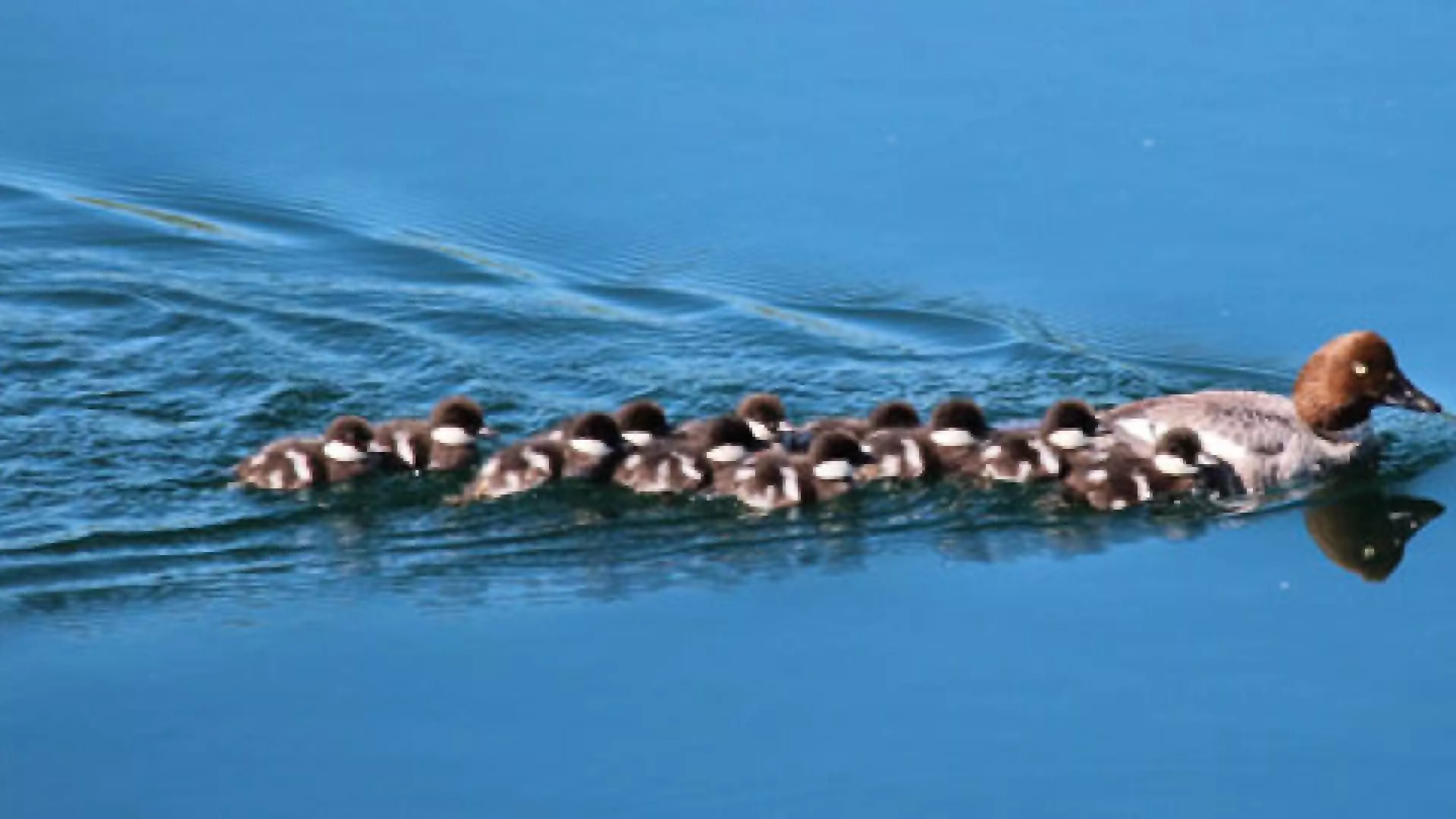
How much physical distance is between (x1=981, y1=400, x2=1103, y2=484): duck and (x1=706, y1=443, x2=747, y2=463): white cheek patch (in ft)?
2.75

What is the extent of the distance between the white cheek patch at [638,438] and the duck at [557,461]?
0.9 inches

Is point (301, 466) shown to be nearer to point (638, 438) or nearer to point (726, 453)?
point (638, 438)

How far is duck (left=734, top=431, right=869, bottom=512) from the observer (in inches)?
371

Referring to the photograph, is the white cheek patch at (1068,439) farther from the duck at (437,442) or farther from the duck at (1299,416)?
the duck at (437,442)

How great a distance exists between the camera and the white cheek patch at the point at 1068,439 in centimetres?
959

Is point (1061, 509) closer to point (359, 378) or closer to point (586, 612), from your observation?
point (586, 612)

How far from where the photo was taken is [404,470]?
9648mm

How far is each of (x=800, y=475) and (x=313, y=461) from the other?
164 cm

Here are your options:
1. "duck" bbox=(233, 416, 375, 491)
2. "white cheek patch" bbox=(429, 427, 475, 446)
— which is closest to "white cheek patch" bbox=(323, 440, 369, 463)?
"duck" bbox=(233, 416, 375, 491)

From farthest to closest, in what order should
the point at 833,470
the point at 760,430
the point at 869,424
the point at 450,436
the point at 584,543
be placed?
the point at 869,424, the point at 760,430, the point at 450,436, the point at 833,470, the point at 584,543

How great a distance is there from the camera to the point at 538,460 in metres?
9.50

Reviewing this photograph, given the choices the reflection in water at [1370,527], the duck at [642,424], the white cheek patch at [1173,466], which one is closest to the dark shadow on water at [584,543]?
the reflection in water at [1370,527]

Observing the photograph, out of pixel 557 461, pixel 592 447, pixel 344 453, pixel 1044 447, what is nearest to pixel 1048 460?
pixel 1044 447

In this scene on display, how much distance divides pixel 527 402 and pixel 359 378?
26.2 inches
